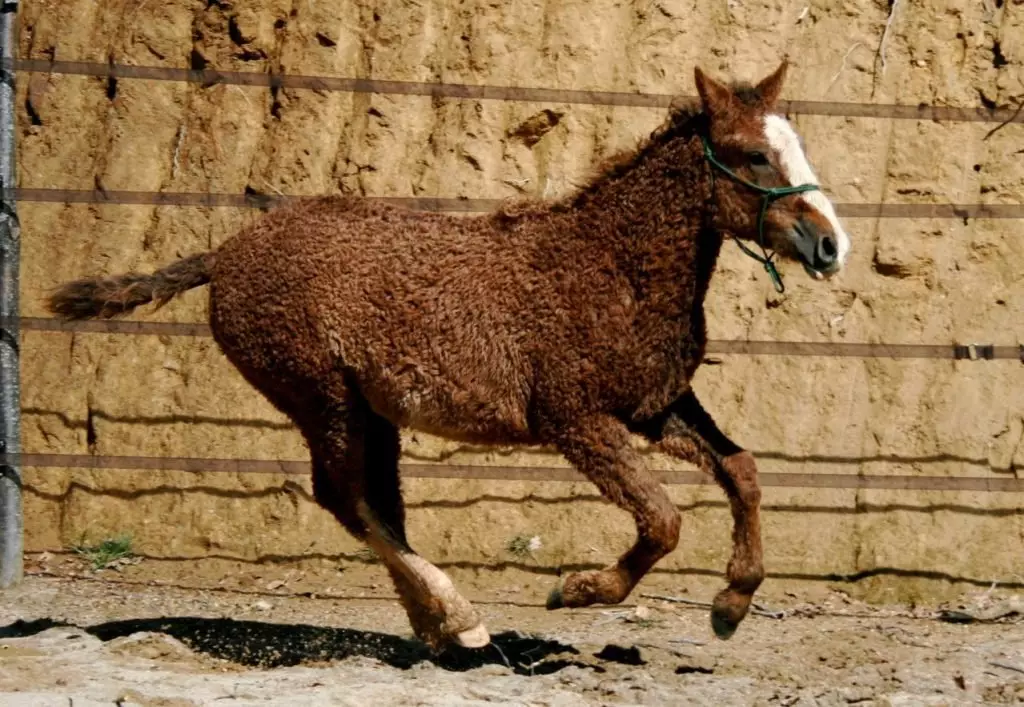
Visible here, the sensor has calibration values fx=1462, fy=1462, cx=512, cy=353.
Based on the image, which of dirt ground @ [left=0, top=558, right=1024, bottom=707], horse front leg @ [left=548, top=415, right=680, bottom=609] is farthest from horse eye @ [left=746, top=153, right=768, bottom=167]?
dirt ground @ [left=0, top=558, right=1024, bottom=707]

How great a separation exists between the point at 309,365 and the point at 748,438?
2.29m

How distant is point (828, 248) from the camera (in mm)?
4758

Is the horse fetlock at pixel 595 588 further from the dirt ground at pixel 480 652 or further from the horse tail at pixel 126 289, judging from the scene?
the horse tail at pixel 126 289

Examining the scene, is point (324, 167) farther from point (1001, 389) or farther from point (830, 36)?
point (1001, 389)

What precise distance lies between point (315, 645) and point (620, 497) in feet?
4.76

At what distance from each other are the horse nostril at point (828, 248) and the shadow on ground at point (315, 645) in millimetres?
1643

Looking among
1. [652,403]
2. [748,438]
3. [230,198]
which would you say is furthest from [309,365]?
[748,438]

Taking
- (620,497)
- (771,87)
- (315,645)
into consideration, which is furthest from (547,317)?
(315,645)

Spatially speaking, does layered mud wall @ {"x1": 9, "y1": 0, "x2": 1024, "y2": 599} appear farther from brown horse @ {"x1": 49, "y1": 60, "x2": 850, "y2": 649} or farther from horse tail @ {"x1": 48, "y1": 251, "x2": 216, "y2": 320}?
brown horse @ {"x1": 49, "y1": 60, "x2": 850, "y2": 649}

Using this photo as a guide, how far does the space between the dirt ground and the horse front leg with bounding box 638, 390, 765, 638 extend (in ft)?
0.88

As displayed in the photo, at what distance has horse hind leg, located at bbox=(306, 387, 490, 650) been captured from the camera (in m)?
5.34

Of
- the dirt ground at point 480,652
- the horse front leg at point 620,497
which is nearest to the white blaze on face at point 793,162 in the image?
the horse front leg at point 620,497

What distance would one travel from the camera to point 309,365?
538 centimetres

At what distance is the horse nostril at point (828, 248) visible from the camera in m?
4.73
